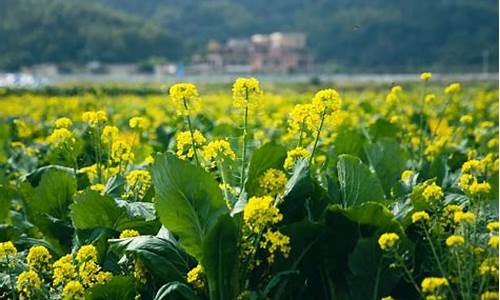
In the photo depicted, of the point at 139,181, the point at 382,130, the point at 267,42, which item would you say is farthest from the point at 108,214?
the point at 267,42

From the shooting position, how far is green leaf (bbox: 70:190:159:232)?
2.80m

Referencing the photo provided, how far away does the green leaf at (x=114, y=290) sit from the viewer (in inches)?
97.4

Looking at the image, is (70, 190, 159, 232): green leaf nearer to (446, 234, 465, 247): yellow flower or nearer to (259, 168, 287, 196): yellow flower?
(259, 168, 287, 196): yellow flower

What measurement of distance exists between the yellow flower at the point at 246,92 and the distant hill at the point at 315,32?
5108 cm

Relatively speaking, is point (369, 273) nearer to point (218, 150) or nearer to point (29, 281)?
point (218, 150)

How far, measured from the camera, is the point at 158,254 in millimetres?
2514

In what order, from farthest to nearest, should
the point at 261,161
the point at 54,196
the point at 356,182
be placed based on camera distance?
the point at 54,196 < the point at 356,182 < the point at 261,161

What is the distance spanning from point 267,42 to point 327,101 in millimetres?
50456

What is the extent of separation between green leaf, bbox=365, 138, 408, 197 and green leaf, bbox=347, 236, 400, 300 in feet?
3.91

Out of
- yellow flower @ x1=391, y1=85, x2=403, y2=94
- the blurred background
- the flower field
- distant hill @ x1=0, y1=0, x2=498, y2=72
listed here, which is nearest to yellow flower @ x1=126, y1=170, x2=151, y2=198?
the flower field

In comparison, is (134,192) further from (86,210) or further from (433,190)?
(433,190)

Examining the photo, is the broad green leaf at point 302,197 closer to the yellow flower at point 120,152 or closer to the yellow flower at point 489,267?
the yellow flower at point 489,267

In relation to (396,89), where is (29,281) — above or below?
below

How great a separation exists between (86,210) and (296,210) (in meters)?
0.79
